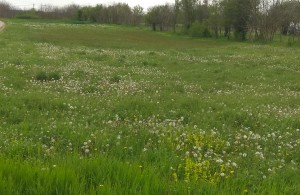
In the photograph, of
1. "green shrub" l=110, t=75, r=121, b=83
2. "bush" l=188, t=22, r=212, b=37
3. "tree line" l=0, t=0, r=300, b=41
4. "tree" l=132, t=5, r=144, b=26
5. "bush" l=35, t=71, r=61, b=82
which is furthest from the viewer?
"tree" l=132, t=5, r=144, b=26

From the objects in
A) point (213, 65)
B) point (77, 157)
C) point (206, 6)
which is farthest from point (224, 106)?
point (206, 6)

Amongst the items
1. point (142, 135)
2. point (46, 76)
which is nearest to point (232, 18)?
point (46, 76)

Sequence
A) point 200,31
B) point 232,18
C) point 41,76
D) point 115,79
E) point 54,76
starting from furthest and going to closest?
point 200,31 → point 232,18 → point 115,79 → point 54,76 → point 41,76

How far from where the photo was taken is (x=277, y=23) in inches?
2295

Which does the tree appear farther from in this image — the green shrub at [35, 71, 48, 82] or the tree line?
the green shrub at [35, 71, 48, 82]

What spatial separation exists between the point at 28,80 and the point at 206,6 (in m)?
73.3

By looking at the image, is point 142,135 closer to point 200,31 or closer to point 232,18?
point 232,18

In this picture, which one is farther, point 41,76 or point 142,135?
point 41,76

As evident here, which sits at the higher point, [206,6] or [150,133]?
[206,6]

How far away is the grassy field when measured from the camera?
16.0 feet

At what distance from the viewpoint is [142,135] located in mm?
7605

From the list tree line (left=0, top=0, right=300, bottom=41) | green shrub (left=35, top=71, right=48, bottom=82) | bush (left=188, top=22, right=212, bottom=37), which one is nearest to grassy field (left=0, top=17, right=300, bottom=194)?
green shrub (left=35, top=71, right=48, bottom=82)

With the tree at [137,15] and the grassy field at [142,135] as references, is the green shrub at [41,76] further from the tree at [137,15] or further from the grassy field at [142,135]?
the tree at [137,15]

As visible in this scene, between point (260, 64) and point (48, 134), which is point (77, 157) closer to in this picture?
point (48, 134)
